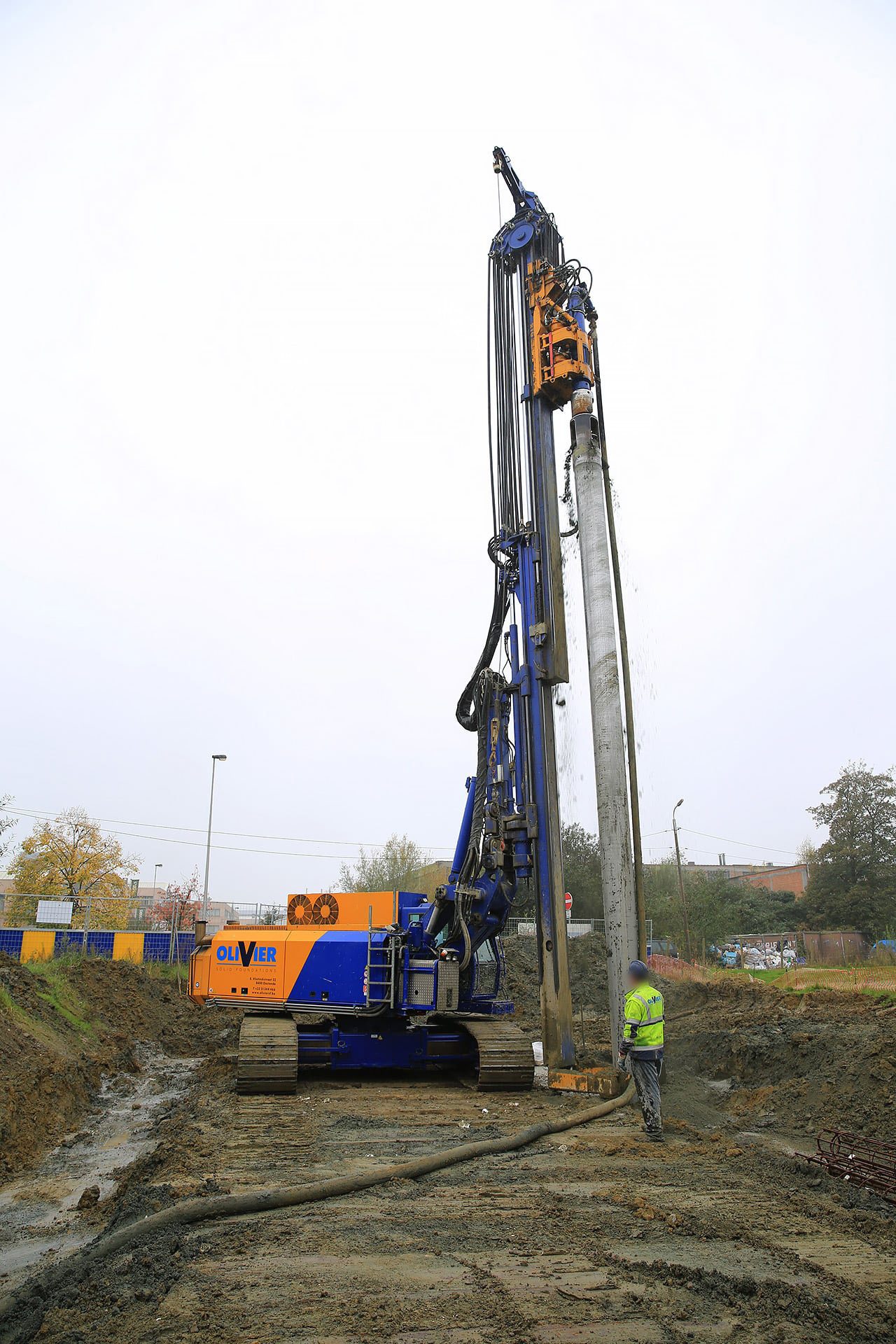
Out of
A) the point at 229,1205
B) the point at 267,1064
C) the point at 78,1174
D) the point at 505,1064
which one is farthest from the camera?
the point at 505,1064

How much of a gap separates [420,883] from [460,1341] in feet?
137

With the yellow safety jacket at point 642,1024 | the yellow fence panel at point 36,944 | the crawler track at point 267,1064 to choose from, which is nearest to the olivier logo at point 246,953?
the crawler track at point 267,1064

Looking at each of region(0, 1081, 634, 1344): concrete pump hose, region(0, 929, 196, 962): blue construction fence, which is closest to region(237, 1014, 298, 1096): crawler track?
region(0, 1081, 634, 1344): concrete pump hose

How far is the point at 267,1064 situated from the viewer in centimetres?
1053

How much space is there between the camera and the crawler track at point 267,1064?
1053cm

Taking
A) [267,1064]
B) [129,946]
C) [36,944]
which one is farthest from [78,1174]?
[129,946]

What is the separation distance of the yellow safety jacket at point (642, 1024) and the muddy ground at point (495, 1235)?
853 millimetres

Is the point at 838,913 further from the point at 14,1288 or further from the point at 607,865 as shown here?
the point at 14,1288

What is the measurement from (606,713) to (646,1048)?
4725 mm

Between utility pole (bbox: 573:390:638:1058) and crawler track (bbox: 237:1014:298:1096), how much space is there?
13.2ft

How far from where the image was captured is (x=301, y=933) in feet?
39.8

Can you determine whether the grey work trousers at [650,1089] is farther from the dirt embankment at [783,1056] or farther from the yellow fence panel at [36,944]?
the yellow fence panel at [36,944]

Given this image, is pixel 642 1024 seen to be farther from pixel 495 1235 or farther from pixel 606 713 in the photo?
pixel 606 713

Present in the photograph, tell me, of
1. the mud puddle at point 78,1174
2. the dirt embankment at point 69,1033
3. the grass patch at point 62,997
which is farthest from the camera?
the grass patch at point 62,997
